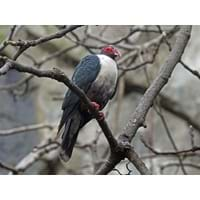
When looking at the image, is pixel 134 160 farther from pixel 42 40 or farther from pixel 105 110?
pixel 42 40

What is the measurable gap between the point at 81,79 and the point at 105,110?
0.16 metres

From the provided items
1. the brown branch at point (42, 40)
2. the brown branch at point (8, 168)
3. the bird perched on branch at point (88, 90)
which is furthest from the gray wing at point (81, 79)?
the brown branch at point (8, 168)

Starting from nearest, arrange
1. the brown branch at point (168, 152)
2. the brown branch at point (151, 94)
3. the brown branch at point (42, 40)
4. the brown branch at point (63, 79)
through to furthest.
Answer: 1. the brown branch at point (63, 79)
2. the brown branch at point (42, 40)
3. the brown branch at point (151, 94)
4. the brown branch at point (168, 152)

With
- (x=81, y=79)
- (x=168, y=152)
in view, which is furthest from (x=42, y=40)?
(x=168, y=152)

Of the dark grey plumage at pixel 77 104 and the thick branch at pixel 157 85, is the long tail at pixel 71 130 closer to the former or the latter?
the dark grey plumage at pixel 77 104

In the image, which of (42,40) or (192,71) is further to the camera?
(192,71)

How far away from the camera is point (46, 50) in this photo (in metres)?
1.56

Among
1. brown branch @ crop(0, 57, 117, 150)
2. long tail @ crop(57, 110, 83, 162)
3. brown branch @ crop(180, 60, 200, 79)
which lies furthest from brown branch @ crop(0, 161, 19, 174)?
brown branch @ crop(180, 60, 200, 79)

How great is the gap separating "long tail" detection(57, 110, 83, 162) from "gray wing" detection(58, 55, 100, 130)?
0.6 inches

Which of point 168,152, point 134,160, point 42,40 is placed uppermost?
point 42,40

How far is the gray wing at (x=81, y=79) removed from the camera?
1.29 meters

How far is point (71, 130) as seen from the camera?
1.33m

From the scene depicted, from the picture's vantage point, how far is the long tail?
1318 millimetres
